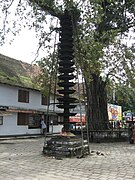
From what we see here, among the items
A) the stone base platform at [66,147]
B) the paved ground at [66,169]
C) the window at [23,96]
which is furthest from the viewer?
the window at [23,96]

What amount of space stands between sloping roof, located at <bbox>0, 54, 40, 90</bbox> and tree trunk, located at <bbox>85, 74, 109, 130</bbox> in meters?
5.36

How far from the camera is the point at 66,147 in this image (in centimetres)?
1047

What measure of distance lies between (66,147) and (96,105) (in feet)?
32.5

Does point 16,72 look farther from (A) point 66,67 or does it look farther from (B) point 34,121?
(A) point 66,67

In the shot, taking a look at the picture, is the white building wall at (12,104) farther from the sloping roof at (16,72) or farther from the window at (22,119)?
the sloping roof at (16,72)

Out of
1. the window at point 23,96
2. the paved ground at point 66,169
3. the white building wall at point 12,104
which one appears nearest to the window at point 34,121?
the white building wall at point 12,104

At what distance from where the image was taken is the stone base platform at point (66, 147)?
1041cm

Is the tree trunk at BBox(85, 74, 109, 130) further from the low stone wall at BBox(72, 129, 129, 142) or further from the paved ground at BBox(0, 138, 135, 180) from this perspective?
the paved ground at BBox(0, 138, 135, 180)

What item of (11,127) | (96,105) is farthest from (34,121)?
(96,105)

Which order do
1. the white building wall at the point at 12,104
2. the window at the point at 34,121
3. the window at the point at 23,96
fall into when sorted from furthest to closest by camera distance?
the window at the point at 34,121 → the window at the point at 23,96 → the white building wall at the point at 12,104

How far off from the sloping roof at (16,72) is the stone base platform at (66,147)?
13.2 metres

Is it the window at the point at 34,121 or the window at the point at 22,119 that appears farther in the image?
the window at the point at 34,121

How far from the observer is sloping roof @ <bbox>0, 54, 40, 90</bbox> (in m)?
26.1

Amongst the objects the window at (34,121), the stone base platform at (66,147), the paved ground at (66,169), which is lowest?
the paved ground at (66,169)
